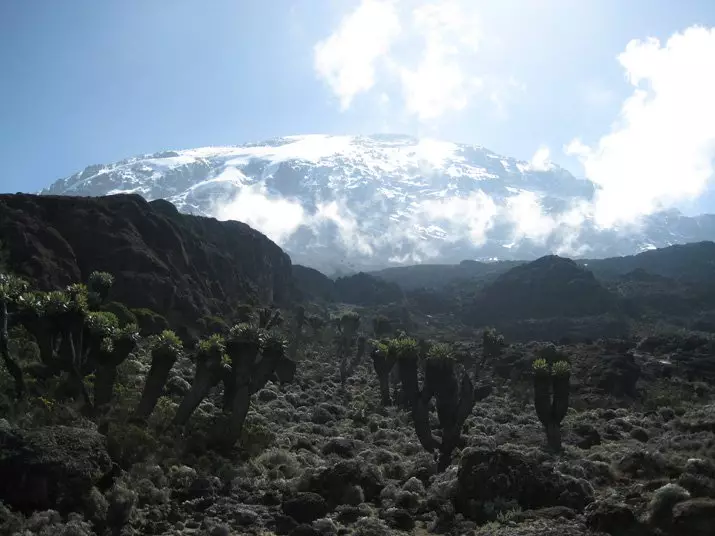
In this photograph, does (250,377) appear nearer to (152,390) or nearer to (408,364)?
(152,390)

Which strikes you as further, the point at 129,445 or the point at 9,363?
the point at 9,363

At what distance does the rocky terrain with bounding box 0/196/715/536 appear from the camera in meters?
17.1

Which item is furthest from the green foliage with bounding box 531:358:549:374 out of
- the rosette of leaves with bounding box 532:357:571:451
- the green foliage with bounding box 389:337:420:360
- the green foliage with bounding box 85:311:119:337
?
the green foliage with bounding box 85:311:119:337

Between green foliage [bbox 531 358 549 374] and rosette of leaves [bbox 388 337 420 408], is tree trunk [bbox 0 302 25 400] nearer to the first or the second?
rosette of leaves [bbox 388 337 420 408]

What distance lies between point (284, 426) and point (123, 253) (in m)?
35.0

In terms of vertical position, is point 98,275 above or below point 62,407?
above

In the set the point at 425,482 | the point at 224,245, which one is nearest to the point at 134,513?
the point at 425,482

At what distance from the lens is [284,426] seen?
118ft

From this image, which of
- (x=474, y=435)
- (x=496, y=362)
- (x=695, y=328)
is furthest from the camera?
(x=695, y=328)

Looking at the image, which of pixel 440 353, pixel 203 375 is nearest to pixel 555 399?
pixel 440 353

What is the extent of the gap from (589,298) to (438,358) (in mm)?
98212

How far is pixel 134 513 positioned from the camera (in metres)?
17.7

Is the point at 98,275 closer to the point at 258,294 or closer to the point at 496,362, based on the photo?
the point at 496,362

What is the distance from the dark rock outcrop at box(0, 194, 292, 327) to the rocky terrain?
31cm
